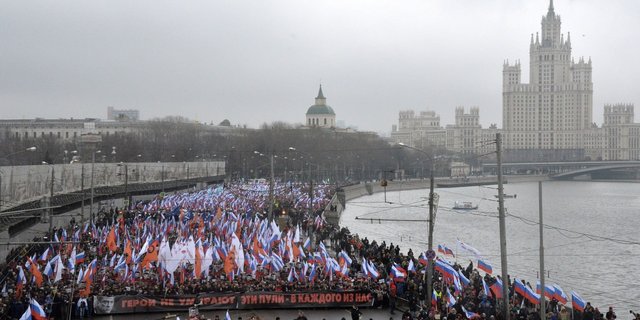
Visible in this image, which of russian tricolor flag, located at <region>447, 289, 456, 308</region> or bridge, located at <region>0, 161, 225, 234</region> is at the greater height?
bridge, located at <region>0, 161, 225, 234</region>

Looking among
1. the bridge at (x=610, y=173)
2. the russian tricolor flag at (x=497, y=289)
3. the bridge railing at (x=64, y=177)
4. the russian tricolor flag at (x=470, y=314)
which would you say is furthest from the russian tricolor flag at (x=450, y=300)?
the bridge at (x=610, y=173)

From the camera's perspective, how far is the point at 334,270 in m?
21.6

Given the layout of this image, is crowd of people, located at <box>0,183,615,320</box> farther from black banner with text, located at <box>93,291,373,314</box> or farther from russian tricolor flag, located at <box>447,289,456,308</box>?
black banner with text, located at <box>93,291,373,314</box>

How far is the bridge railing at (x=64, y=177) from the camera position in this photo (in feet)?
101

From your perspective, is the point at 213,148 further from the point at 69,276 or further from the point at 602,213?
the point at 69,276

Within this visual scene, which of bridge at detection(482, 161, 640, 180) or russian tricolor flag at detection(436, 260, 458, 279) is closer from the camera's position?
russian tricolor flag at detection(436, 260, 458, 279)

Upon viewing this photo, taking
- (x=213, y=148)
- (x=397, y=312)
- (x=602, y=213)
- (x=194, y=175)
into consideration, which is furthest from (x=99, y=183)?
(x=213, y=148)

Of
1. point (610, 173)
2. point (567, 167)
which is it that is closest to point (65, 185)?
point (610, 173)

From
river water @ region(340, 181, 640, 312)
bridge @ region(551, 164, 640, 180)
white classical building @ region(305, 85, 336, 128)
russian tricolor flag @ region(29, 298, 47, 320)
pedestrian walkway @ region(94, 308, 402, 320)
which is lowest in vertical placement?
Answer: river water @ region(340, 181, 640, 312)

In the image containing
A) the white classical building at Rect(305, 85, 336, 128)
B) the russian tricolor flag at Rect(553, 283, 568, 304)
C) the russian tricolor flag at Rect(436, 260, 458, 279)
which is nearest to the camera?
the russian tricolor flag at Rect(553, 283, 568, 304)

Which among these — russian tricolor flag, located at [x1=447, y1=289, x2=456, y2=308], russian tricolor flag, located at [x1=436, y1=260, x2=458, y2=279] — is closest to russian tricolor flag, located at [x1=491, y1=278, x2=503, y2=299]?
russian tricolor flag, located at [x1=436, y1=260, x2=458, y2=279]

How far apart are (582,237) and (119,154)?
5518 cm

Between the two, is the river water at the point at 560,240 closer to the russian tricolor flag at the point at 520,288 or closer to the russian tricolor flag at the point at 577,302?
the russian tricolor flag at the point at 520,288

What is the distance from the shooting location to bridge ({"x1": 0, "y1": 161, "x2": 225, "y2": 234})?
2805 centimetres
